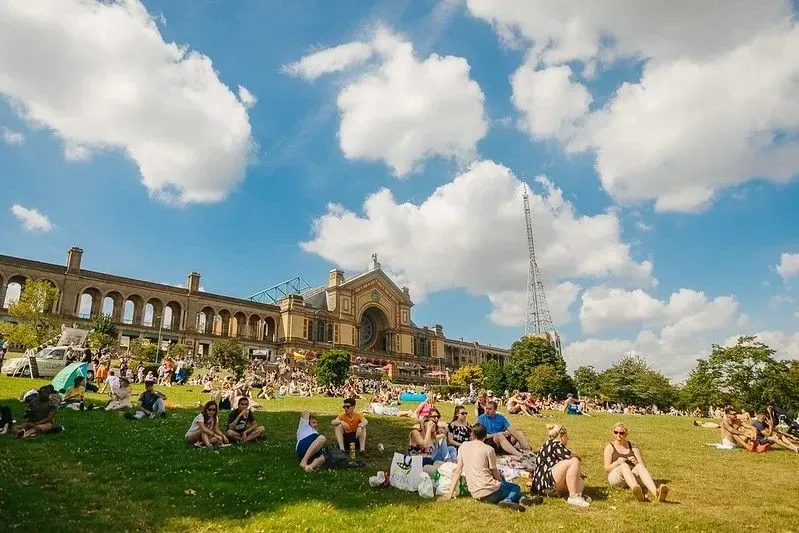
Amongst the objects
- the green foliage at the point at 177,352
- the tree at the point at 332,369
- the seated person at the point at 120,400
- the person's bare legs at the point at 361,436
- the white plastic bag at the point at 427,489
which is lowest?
the white plastic bag at the point at 427,489

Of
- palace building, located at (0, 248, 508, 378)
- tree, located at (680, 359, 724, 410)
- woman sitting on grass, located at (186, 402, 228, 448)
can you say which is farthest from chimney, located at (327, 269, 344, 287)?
woman sitting on grass, located at (186, 402, 228, 448)

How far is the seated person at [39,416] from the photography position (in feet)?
40.1

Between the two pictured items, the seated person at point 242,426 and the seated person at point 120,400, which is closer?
the seated person at point 242,426

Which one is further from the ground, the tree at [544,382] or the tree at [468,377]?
the tree at [468,377]

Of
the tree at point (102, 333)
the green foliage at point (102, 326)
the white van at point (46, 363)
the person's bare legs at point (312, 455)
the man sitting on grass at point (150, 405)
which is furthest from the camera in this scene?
the green foliage at point (102, 326)

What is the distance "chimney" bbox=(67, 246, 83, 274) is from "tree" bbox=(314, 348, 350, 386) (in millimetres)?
27469

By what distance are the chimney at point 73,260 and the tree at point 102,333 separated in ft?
21.3

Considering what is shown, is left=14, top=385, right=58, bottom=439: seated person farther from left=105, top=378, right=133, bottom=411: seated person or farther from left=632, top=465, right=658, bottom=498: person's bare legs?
left=632, top=465, right=658, bottom=498: person's bare legs

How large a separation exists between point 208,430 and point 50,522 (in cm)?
526

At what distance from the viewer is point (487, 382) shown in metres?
65.8

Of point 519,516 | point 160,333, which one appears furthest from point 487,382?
point 519,516

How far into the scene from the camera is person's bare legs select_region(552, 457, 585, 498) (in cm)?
881

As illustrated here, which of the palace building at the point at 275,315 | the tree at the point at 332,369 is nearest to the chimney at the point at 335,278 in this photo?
the palace building at the point at 275,315

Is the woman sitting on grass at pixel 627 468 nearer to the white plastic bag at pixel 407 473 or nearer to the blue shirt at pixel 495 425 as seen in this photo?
the blue shirt at pixel 495 425
